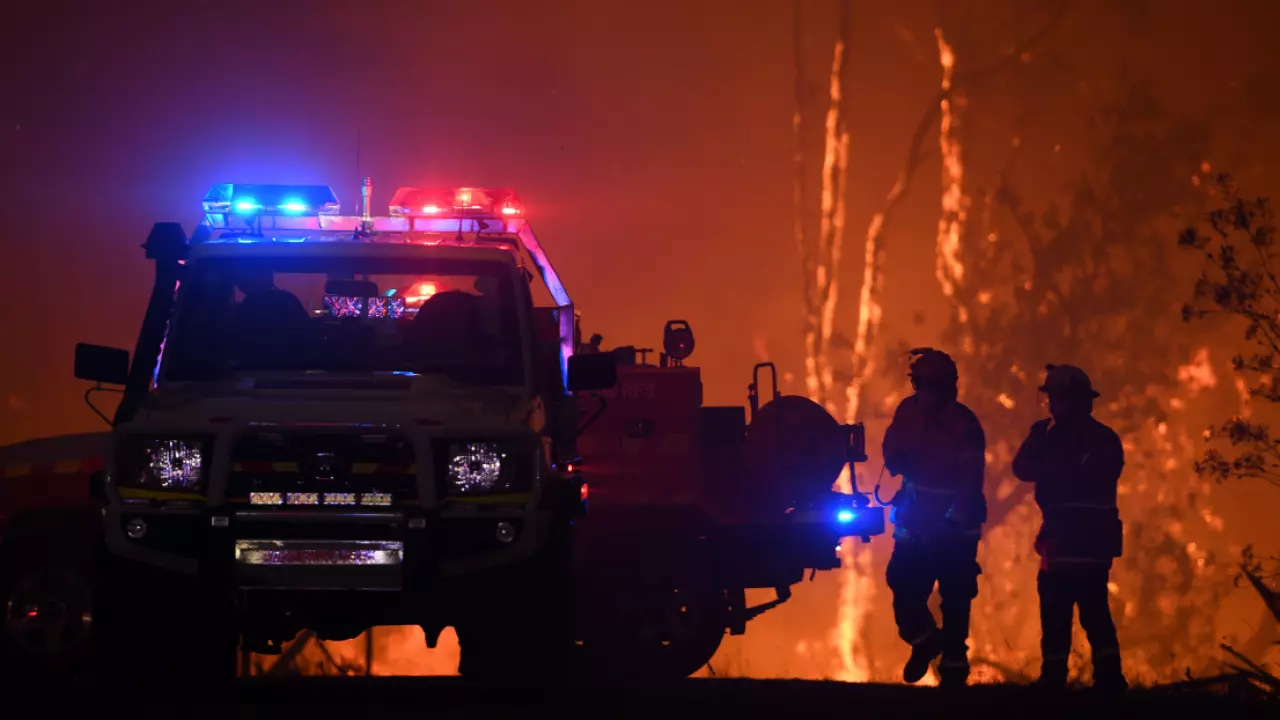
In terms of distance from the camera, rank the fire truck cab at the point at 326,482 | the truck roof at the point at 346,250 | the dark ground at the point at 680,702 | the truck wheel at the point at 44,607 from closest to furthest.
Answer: the fire truck cab at the point at 326,482
the dark ground at the point at 680,702
the truck roof at the point at 346,250
the truck wheel at the point at 44,607

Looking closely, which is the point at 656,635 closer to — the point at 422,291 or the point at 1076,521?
the point at 422,291

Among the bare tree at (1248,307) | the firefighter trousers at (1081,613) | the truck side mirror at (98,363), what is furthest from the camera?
the bare tree at (1248,307)

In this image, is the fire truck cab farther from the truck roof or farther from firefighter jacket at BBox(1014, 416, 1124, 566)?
firefighter jacket at BBox(1014, 416, 1124, 566)

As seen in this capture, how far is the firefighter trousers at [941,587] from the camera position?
38.3 feet

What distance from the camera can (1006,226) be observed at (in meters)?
57.9

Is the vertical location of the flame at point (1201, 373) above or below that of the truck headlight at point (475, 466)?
above

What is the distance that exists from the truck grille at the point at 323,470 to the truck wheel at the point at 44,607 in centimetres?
314

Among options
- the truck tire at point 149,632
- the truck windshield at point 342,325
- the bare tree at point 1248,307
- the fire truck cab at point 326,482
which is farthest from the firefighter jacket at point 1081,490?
the bare tree at point 1248,307

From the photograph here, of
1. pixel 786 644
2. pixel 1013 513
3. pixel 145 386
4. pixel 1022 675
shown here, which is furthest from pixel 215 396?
pixel 786 644

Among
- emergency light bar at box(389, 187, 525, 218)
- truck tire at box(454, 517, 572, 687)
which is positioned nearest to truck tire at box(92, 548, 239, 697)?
truck tire at box(454, 517, 572, 687)

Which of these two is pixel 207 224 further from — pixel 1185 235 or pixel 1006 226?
pixel 1006 226

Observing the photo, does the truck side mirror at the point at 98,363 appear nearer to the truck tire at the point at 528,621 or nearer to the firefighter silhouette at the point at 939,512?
the truck tire at the point at 528,621

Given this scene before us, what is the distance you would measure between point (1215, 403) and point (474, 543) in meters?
55.2

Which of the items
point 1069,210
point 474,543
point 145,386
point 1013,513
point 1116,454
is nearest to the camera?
point 474,543
